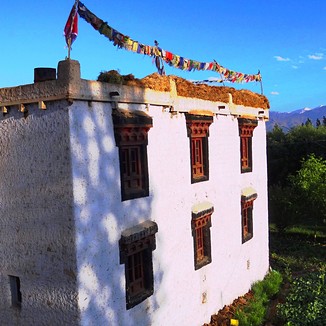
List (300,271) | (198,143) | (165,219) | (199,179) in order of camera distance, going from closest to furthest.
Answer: (165,219), (199,179), (198,143), (300,271)

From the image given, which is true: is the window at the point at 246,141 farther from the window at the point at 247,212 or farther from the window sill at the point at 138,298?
the window sill at the point at 138,298

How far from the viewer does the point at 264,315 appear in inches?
437

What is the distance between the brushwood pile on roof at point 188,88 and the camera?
25.7 ft

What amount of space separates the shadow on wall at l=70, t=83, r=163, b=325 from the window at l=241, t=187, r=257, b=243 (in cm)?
582

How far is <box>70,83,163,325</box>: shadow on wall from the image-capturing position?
6488mm

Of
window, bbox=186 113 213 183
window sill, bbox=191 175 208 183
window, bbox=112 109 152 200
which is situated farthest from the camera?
window sill, bbox=191 175 208 183

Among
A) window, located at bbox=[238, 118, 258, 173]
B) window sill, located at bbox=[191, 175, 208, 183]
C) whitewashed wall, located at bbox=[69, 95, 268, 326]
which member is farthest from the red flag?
window, located at bbox=[238, 118, 258, 173]

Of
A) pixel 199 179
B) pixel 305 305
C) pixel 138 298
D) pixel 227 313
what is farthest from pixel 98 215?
pixel 305 305

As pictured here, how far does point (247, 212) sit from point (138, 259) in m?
6.15

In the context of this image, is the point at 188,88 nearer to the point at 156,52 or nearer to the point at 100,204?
the point at 156,52

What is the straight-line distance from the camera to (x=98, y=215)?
683cm

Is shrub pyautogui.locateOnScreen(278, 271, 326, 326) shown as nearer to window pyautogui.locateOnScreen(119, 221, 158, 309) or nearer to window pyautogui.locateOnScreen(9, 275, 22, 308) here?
window pyautogui.locateOnScreen(119, 221, 158, 309)

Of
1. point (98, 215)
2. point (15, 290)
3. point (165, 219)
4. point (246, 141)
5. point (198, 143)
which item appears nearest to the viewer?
point (98, 215)

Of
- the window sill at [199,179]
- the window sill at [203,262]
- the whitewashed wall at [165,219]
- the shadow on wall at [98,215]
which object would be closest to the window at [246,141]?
the whitewashed wall at [165,219]
